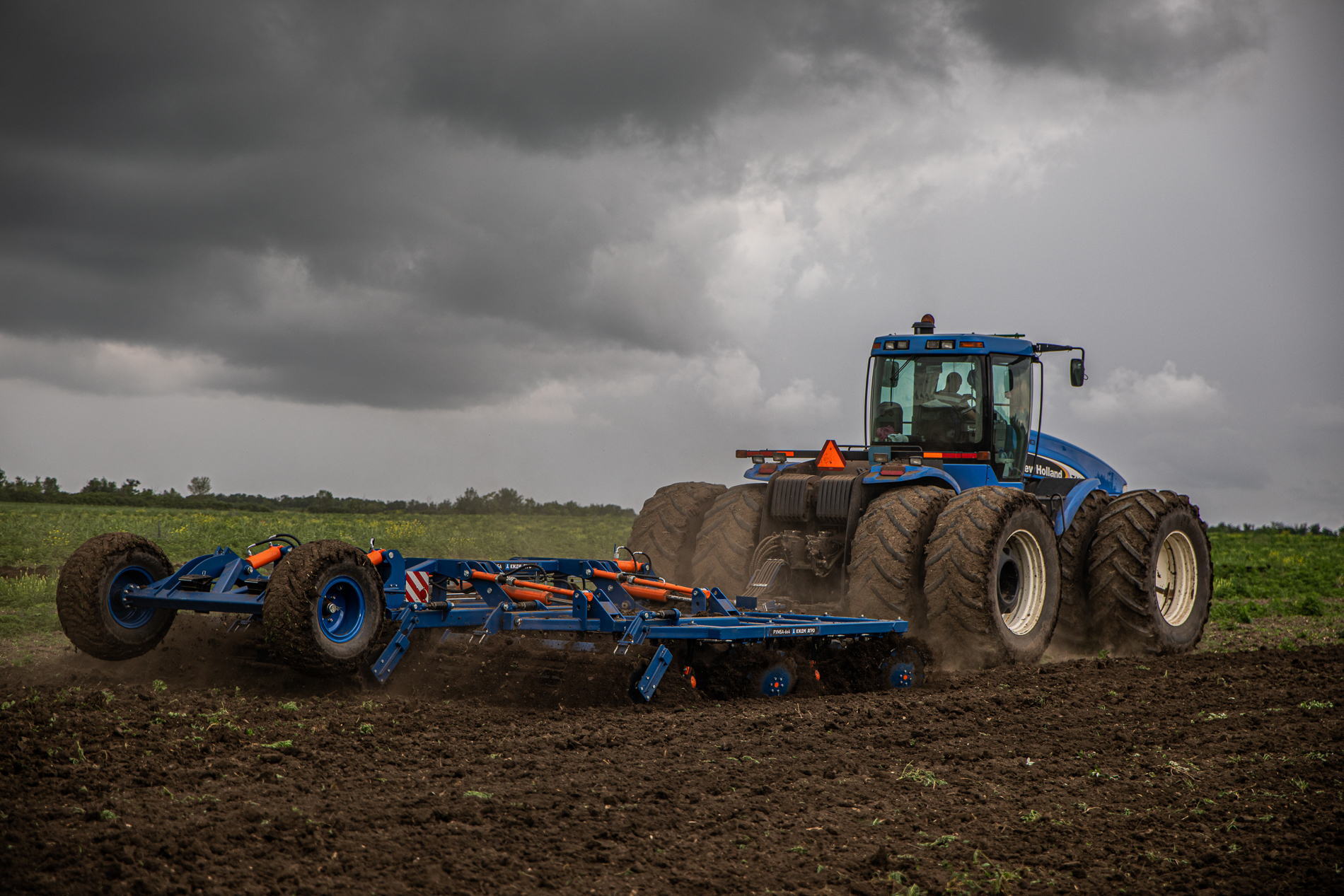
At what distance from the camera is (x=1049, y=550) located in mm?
9164

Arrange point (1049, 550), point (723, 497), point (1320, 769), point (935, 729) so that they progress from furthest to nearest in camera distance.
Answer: point (723, 497) < point (1049, 550) < point (935, 729) < point (1320, 769)

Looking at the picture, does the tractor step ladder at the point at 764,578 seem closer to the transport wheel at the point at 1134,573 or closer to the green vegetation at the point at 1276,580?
the transport wheel at the point at 1134,573

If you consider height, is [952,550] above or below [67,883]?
above

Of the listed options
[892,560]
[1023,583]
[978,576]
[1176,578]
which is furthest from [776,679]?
[1176,578]

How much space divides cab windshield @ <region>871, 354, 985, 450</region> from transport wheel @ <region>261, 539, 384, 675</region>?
5652mm

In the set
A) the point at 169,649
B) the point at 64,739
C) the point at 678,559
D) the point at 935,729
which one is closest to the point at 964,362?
the point at 678,559

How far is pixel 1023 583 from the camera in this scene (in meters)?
9.21

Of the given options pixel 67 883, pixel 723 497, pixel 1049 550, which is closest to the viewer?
pixel 67 883

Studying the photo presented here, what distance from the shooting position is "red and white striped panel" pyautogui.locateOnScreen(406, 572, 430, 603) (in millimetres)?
6992

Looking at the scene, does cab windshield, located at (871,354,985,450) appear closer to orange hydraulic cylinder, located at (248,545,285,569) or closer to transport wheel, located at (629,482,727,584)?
transport wheel, located at (629,482,727,584)

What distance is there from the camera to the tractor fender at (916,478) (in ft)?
29.3

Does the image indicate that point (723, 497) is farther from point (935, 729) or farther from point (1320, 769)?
point (1320, 769)

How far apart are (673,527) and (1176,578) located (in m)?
5.83

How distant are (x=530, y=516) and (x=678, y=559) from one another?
102 ft
